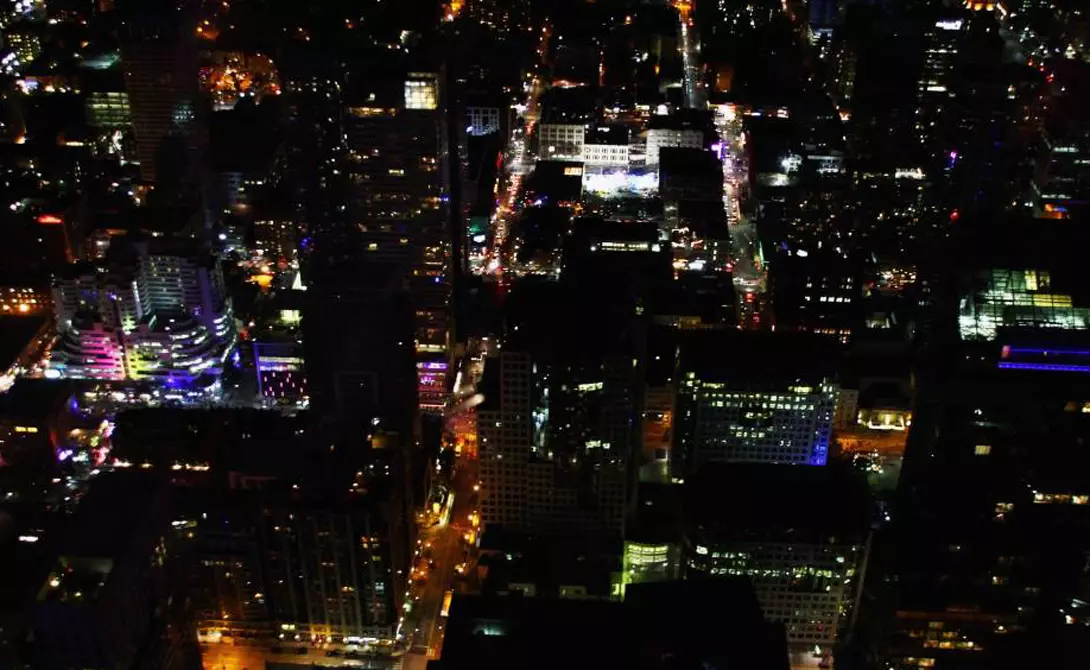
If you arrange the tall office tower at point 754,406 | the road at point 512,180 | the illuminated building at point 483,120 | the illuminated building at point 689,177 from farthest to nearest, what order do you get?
the illuminated building at point 483,120
the illuminated building at point 689,177
the road at point 512,180
the tall office tower at point 754,406

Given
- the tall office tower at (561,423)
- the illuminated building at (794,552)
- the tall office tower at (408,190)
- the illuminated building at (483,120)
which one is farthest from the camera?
the illuminated building at (483,120)

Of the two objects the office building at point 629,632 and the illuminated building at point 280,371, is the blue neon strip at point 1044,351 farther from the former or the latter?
the illuminated building at point 280,371

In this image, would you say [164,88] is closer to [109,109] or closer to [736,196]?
[109,109]

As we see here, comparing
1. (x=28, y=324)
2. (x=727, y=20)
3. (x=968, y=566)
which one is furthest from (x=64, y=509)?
(x=727, y=20)

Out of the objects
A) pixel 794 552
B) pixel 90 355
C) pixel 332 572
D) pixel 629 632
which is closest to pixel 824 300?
pixel 794 552

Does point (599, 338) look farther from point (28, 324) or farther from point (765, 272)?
point (28, 324)

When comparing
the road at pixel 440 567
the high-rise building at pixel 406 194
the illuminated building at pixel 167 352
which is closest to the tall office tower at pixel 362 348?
the high-rise building at pixel 406 194
